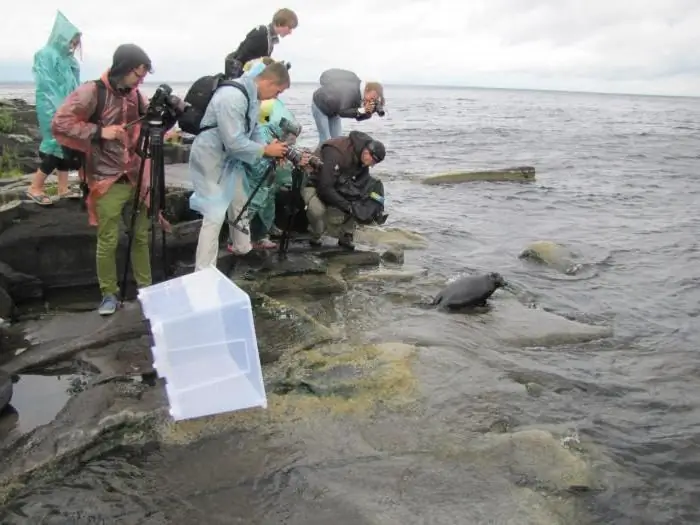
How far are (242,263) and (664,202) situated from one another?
1153cm

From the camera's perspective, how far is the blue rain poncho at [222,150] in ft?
17.1

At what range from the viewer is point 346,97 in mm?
8383

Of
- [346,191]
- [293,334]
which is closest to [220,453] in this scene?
[293,334]

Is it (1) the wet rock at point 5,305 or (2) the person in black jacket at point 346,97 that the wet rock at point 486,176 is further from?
(1) the wet rock at point 5,305

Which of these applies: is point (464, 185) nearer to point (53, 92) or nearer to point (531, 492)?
point (53, 92)

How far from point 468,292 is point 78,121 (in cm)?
409

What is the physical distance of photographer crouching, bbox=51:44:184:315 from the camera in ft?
15.4

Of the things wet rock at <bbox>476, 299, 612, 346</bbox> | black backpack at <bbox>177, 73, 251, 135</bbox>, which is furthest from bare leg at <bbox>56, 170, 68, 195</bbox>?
wet rock at <bbox>476, 299, 612, 346</bbox>

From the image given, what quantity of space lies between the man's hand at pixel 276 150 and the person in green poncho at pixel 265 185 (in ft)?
1.96

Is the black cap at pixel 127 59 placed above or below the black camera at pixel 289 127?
above

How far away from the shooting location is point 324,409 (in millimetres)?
4402

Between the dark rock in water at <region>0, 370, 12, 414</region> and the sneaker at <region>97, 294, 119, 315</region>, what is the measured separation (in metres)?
1.16

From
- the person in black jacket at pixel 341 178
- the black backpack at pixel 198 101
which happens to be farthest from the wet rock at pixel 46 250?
the person in black jacket at pixel 341 178

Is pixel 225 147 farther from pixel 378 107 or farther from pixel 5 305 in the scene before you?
pixel 378 107
